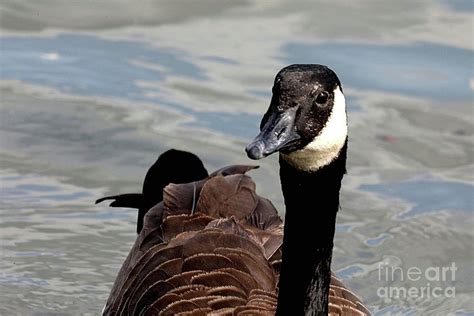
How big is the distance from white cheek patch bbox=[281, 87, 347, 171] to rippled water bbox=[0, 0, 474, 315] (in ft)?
10.1

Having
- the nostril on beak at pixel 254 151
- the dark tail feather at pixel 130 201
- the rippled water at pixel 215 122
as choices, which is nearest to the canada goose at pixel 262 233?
the nostril on beak at pixel 254 151

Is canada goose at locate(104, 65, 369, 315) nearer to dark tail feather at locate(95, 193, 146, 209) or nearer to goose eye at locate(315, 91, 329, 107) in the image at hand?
goose eye at locate(315, 91, 329, 107)

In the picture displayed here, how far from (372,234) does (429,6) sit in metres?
4.77

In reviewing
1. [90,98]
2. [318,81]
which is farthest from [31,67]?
[318,81]

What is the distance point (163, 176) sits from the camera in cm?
785

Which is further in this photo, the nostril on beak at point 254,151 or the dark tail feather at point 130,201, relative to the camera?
the dark tail feather at point 130,201

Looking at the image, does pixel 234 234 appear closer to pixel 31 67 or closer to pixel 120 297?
pixel 120 297

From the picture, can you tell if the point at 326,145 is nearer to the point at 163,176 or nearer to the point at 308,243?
the point at 308,243

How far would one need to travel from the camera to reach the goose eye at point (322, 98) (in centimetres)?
530

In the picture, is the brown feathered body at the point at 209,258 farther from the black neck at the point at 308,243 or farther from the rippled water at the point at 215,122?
the rippled water at the point at 215,122

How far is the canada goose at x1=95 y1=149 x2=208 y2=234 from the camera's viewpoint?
25.7ft

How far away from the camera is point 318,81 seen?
5.30 metres

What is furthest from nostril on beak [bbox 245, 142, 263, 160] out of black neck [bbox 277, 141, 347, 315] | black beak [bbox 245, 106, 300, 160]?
black neck [bbox 277, 141, 347, 315]

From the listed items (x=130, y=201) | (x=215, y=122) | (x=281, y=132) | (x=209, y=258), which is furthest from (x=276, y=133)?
(x=215, y=122)
